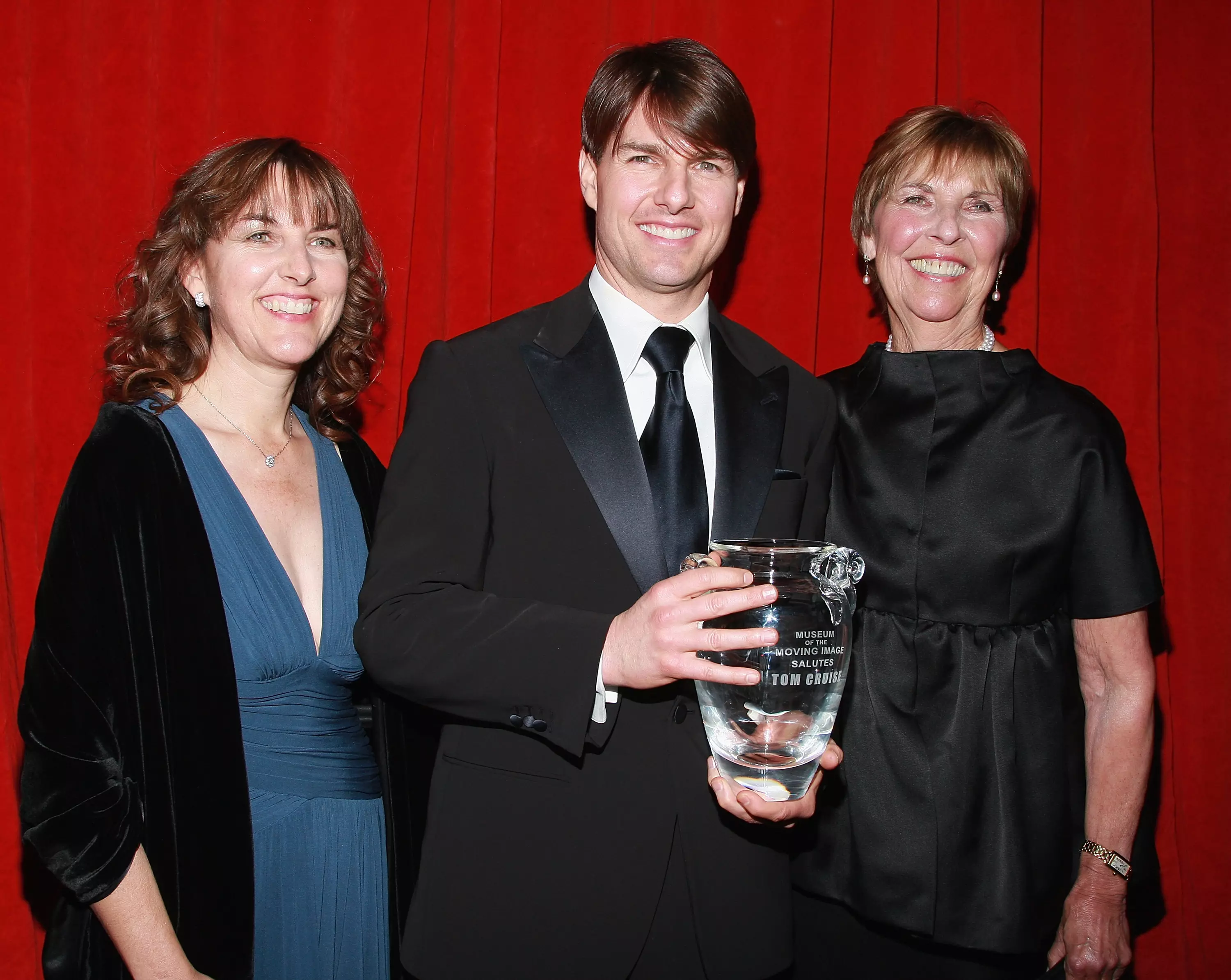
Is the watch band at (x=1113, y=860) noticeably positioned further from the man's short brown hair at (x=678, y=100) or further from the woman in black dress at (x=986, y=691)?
the man's short brown hair at (x=678, y=100)

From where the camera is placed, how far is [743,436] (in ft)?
4.03

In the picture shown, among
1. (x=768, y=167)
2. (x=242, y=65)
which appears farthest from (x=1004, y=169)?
(x=242, y=65)

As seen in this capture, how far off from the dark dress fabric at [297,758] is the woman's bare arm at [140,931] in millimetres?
115

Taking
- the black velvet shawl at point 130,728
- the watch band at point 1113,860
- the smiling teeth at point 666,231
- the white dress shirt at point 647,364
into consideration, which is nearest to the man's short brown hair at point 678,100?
the smiling teeth at point 666,231

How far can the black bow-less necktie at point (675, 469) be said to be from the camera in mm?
1142

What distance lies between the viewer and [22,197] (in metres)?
1.63

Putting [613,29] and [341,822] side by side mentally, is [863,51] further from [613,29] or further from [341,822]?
[341,822]

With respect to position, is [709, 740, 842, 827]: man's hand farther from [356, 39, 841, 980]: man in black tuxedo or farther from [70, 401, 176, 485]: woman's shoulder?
[70, 401, 176, 485]: woman's shoulder

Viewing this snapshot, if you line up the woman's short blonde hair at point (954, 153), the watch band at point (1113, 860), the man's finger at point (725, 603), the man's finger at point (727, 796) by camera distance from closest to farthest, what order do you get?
1. the man's finger at point (725, 603)
2. the man's finger at point (727, 796)
3. the watch band at point (1113, 860)
4. the woman's short blonde hair at point (954, 153)

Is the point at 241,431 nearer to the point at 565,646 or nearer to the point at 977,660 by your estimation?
the point at 565,646

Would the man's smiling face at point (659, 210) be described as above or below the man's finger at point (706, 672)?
above

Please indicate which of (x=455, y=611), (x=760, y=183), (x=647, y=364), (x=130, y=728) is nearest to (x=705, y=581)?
(x=455, y=611)

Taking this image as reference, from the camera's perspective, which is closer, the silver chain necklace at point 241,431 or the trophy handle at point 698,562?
the trophy handle at point 698,562

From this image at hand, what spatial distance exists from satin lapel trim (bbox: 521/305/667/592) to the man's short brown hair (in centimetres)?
32
